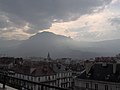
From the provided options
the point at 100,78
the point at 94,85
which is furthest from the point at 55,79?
the point at 100,78

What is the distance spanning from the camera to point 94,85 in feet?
113

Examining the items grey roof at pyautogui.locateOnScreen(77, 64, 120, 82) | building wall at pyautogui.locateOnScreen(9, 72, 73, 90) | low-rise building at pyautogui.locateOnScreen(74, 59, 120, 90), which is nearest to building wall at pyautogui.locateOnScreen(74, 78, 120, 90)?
low-rise building at pyautogui.locateOnScreen(74, 59, 120, 90)

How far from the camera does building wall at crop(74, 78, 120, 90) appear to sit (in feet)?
103

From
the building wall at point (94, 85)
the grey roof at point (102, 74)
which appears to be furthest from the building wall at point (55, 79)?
the grey roof at point (102, 74)

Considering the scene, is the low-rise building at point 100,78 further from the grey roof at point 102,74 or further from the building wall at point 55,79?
the building wall at point 55,79

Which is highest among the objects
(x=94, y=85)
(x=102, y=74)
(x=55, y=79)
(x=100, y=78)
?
(x=102, y=74)

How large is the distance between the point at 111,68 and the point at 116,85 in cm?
493

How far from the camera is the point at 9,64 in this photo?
8044 centimetres

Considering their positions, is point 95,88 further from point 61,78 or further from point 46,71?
point 61,78

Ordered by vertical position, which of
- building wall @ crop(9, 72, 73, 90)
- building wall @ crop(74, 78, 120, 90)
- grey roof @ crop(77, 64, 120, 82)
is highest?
grey roof @ crop(77, 64, 120, 82)

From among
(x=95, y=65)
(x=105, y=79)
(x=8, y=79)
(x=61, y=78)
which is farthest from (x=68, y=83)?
(x=8, y=79)

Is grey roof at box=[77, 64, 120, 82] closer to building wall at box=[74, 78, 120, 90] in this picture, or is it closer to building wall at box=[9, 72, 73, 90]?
building wall at box=[74, 78, 120, 90]

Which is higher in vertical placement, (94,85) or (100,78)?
(100,78)

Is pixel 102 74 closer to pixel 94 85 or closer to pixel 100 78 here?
pixel 100 78
